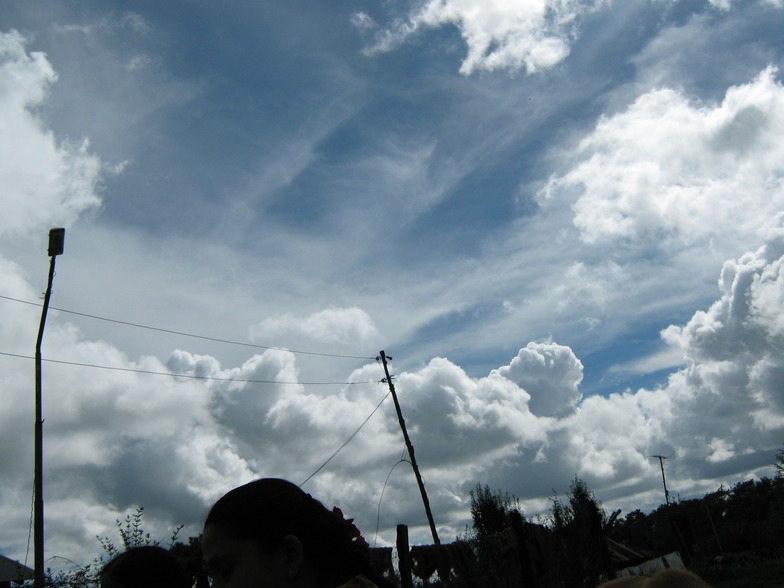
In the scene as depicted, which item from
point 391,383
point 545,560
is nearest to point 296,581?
point 545,560

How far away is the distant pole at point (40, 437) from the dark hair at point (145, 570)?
772cm

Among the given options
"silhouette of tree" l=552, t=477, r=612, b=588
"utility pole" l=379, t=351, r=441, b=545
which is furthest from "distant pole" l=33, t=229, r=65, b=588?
"utility pole" l=379, t=351, r=441, b=545

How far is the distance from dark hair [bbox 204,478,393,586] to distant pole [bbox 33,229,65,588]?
9.54 m

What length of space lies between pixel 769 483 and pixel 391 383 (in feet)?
186

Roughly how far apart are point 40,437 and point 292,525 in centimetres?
1153

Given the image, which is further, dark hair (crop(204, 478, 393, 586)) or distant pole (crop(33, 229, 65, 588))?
distant pole (crop(33, 229, 65, 588))

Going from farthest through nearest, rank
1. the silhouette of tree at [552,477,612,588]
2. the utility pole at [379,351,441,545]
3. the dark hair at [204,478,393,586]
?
the utility pole at [379,351,441,545] → the silhouette of tree at [552,477,612,588] → the dark hair at [204,478,393,586]

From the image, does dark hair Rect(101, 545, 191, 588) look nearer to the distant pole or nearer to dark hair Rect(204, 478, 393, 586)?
dark hair Rect(204, 478, 393, 586)

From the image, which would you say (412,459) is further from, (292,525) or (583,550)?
(292,525)

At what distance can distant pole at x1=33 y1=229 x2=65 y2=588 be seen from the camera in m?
10.5

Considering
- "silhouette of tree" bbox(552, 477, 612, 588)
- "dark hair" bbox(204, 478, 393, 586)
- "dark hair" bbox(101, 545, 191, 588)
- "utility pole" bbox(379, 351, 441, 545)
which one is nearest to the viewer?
"dark hair" bbox(204, 478, 393, 586)

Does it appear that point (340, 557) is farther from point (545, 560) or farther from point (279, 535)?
point (545, 560)

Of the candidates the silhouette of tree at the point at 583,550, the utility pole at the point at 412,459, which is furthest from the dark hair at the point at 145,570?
the utility pole at the point at 412,459

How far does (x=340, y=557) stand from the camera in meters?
1.76
